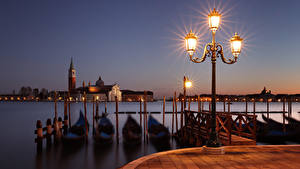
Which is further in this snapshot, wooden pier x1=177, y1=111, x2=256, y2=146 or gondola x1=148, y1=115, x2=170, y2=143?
gondola x1=148, y1=115, x2=170, y2=143

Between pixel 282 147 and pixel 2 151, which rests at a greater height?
pixel 282 147

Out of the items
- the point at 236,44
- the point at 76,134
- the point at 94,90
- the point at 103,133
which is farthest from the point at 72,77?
the point at 236,44

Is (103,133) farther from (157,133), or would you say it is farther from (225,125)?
(225,125)

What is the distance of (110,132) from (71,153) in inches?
93.7

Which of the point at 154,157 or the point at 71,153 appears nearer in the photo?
the point at 154,157

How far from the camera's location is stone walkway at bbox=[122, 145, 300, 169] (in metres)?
4.69

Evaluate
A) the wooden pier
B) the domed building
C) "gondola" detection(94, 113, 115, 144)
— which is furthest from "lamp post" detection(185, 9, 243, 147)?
the domed building

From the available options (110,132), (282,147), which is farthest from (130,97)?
(282,147)

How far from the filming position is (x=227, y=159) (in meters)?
5.20

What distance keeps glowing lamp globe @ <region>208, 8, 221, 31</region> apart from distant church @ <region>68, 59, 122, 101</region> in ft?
311

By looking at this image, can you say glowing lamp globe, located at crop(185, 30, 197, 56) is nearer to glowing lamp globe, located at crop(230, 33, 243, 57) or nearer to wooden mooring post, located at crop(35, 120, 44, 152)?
glowing lamp globe, located at crop(230, 33, 243, 57)

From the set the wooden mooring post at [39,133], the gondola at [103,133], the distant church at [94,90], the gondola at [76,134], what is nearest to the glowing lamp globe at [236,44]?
the wooden mooring post at [39,133]

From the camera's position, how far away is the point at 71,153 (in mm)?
11875

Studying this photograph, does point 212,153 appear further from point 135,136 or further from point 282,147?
point 135,136
